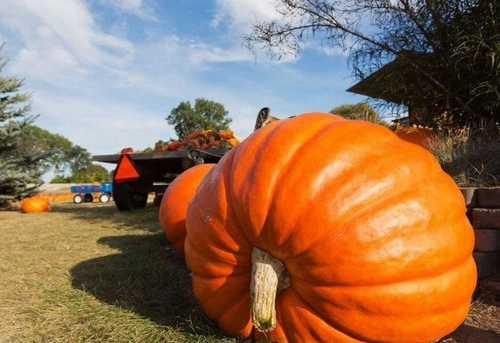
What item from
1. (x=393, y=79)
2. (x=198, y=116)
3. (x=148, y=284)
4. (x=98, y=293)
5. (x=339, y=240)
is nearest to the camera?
(x=339, y=240)

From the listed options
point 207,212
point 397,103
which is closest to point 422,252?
point 207,212

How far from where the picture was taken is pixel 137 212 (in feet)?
22.8

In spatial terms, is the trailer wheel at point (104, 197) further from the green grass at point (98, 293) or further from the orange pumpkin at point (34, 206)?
the green grass at point (98, 293)

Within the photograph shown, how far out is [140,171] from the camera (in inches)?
277

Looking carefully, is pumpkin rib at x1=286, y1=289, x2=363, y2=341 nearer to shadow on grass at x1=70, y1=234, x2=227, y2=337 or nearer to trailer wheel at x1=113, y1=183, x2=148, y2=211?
shadow on grass at x1=70, y1=234, x2=227, y2=337

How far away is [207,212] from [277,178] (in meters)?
0.34

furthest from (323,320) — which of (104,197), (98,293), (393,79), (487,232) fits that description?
(104,197)

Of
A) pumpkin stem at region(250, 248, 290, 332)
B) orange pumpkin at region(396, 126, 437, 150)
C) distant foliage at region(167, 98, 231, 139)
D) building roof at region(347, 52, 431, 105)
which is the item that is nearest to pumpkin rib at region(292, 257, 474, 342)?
pumpkin stem at region(250, 248, 290, 332)

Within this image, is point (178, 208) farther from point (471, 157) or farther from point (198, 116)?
point (198, 116)

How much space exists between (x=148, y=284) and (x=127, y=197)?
476cm

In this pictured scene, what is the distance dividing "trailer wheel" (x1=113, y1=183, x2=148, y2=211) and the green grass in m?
2.65

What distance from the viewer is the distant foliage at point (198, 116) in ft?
168

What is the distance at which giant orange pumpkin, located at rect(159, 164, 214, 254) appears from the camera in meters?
3.35

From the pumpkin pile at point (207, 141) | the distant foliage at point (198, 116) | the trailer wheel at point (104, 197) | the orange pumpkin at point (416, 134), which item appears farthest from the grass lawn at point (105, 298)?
the distant foliage at point (198, 116)
